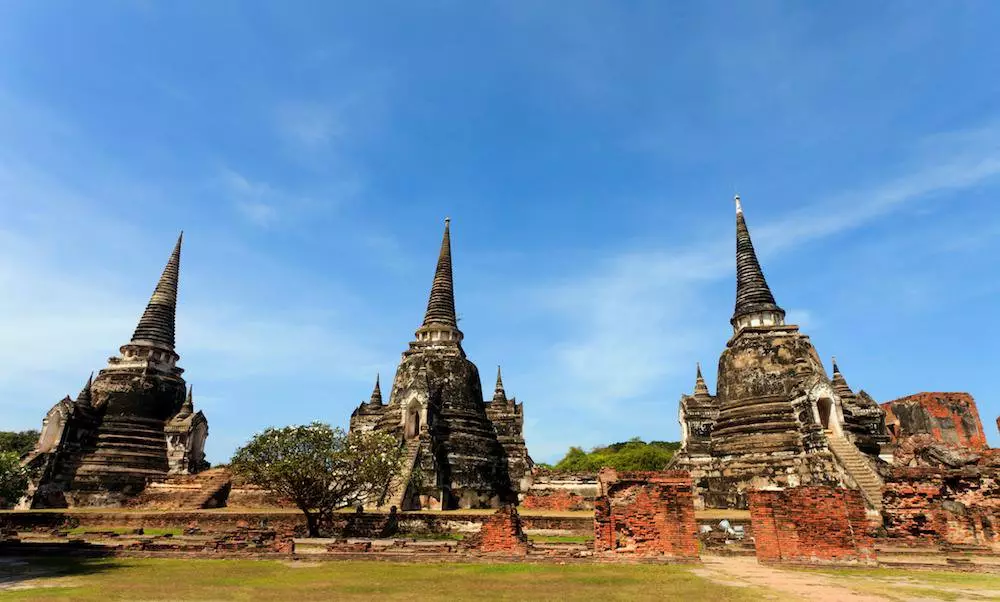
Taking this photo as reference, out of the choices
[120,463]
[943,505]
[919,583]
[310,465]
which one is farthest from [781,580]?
[120,463]

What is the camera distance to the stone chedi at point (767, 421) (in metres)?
23.6

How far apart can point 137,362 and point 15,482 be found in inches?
457

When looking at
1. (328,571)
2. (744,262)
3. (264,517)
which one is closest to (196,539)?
(264,517)

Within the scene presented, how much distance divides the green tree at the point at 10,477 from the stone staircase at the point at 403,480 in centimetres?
1279

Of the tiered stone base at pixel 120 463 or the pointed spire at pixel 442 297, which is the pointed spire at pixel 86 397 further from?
the pointed spire at pixel 442 297

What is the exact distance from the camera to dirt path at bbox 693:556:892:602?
25.3 feet

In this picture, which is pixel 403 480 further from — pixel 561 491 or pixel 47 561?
pixel 47 561

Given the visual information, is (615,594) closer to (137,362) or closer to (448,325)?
(448,325)

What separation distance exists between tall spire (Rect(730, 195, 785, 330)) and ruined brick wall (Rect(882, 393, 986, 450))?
26.4 meters

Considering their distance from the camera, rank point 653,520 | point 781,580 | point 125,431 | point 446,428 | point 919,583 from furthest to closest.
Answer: point 125,431 → point 446,428 → point 653,520 → point 781,580 → point 919,583

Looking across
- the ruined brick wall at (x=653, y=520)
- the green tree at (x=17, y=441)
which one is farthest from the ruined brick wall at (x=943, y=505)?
the green tree at (x=17, y=441)

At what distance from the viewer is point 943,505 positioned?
627 inches

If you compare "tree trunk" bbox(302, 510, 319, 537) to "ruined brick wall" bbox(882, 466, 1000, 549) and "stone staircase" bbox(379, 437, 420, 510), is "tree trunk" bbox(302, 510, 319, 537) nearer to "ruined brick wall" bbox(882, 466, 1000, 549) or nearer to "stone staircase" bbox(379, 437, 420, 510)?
"stone staircase" bbox(379, 437, 420, 510)

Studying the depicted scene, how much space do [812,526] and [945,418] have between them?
160ft
